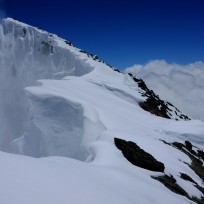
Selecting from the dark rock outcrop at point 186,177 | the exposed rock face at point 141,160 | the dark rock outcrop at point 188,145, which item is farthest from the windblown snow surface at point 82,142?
the dark rock outcrop at point 188,145

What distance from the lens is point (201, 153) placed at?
107 ft

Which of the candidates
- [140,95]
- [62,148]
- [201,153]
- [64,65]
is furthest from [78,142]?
[64,65]

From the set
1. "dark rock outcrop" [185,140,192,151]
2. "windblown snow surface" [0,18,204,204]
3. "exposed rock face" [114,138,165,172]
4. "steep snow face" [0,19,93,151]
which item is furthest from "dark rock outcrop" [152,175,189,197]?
"steep snow face" [0,19,93,151]

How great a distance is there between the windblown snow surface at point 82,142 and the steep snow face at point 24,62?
50 cm

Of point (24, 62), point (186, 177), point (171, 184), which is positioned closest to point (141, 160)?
point (171, 184)

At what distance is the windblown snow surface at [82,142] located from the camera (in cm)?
957

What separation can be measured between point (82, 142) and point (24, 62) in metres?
72.1

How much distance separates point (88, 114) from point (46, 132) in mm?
4416

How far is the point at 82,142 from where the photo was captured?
1045 inches

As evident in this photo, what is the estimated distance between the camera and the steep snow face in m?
74.6

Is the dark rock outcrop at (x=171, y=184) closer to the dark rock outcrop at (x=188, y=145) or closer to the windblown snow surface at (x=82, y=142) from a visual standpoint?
the windblown snow surface at (x=82, y=142)

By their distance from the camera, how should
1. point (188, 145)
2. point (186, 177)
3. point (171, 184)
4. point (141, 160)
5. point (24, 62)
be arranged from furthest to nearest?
point (24, 62), point (188, 145), point (186, 177), point (141, 160), point (171, 184)

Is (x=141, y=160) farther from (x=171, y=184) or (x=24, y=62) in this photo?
(x=24, y=62)

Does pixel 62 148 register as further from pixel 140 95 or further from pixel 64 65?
pixel 64 65
